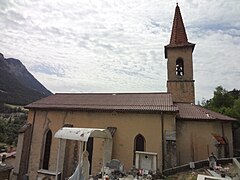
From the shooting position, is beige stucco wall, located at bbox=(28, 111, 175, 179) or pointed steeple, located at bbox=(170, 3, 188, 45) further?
pointed steeple, located at bbox=(170, 3, 188, 45)

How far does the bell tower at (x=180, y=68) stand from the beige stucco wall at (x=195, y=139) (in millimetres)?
5060

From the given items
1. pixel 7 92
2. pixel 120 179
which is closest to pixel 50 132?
pixel 120 179

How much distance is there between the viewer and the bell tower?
63.7 feet

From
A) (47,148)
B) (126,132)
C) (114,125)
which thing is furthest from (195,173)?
(47,148)

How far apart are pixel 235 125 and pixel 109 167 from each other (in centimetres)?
1325

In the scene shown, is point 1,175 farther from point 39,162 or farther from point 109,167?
point 109,167

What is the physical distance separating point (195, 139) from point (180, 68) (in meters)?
8.65

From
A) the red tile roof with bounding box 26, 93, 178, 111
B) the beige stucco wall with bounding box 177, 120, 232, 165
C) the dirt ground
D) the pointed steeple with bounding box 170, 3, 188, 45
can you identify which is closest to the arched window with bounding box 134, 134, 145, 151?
the red tile roof with bounding box 26, 93, 178, 111

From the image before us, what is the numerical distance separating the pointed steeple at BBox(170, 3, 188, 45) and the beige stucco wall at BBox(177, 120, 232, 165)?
984 cm

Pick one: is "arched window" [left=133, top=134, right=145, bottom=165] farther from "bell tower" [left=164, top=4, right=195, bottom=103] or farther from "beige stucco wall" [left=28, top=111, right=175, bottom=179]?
"bell tower" [left=164, top=4, right=195, bottom=103]

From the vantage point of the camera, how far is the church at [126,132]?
13.8m

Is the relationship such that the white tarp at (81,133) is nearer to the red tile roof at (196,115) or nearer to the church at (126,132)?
the church at (126,132)

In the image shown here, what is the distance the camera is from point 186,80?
1962cm

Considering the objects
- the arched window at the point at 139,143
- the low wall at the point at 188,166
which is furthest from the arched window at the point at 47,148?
the low wall at the point at 188,166
